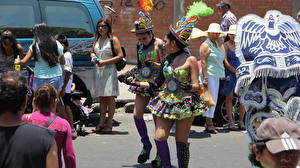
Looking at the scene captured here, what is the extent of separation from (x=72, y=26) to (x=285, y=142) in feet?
23.7

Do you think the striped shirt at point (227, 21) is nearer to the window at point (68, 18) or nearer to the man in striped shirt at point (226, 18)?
the man in striped shirt at point (226, 18)

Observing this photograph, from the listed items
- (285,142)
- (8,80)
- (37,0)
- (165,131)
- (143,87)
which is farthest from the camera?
(37,0)

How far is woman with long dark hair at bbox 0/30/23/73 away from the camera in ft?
28.0

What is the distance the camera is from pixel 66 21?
31.5 feet

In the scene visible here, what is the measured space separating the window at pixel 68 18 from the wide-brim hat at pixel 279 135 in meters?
7.02

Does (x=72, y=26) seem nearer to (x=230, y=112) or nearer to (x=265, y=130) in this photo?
(x=230, y=112)

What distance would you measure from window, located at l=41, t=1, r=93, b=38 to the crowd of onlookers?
1.80ft

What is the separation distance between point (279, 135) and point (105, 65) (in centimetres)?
658

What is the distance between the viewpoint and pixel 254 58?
5168 mm

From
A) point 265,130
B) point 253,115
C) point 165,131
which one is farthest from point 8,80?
point 165,131

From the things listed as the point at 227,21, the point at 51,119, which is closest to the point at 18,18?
the point at 227,21

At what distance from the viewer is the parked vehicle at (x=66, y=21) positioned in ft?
30.2

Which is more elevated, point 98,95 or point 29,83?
point 29,83

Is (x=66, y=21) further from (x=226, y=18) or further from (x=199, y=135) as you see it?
(x=226, y=18)
